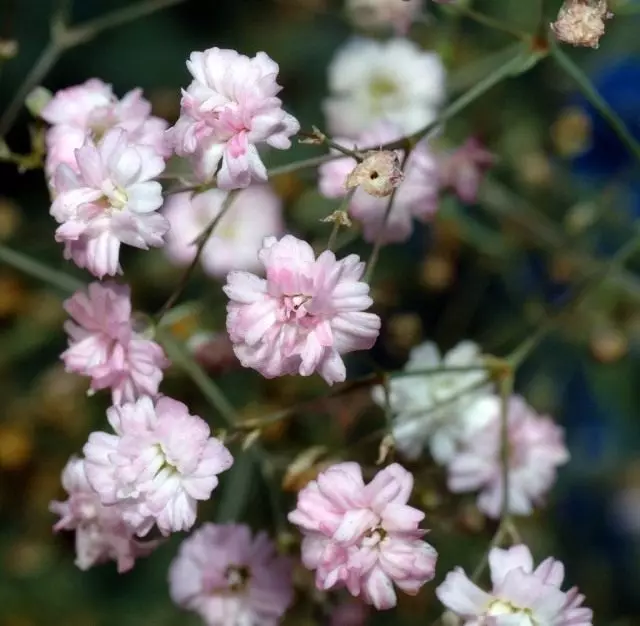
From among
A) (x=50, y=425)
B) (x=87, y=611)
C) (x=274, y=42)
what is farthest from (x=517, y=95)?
(x=87, y=611)

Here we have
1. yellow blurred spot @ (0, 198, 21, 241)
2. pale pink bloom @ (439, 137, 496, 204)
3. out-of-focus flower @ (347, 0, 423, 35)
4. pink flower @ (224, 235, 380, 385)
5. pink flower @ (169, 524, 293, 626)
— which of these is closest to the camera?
pink flower @ (224, 235, 380, 385)

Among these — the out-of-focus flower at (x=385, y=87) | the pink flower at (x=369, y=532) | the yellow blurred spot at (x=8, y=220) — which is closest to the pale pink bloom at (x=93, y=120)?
the pink flower at (x=369, y=532)

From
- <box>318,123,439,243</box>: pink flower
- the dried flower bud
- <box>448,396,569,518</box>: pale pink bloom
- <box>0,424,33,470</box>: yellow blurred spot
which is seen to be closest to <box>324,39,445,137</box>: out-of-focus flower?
<box>318,123,439,243</box>: pink flower

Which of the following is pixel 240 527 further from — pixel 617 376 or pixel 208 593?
pixel 617 376

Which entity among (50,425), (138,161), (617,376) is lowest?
(50,425)

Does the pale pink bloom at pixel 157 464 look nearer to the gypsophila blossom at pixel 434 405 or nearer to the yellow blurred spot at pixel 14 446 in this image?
the gypsophila blossom at pixel 434 405

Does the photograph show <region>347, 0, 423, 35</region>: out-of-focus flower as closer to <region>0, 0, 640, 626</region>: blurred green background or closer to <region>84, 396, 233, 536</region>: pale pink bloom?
<region>0, 0, 640, 626</region>: blurred green background
